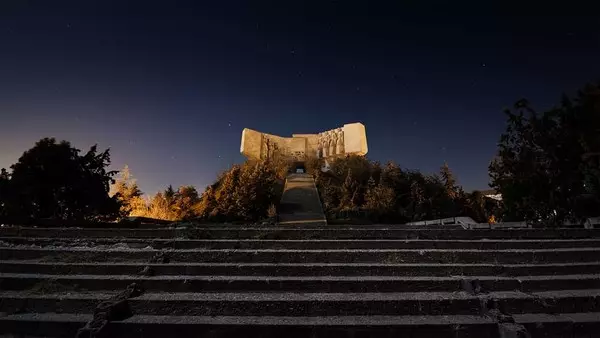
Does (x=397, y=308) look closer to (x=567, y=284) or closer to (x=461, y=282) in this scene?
(x=461, y=282)

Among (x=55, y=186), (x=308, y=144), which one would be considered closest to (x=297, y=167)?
(x=308, y=144)

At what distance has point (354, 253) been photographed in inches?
247

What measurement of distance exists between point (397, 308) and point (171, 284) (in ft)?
12.1

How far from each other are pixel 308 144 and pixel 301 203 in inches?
714

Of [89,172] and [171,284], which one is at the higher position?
[89,172]

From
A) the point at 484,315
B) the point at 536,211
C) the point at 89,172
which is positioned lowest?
the point at 484,315

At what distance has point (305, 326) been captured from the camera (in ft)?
14.4

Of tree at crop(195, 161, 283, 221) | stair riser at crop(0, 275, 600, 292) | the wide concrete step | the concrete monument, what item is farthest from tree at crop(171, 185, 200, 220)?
the wide concrete step

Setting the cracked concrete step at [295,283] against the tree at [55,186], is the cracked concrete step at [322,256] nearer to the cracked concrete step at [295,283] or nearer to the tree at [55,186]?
the cracked concrete step at [295,283]

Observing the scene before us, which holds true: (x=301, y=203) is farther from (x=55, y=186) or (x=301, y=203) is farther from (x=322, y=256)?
(x=322, y=256)

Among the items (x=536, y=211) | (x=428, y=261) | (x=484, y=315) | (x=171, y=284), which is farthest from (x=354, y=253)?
(x=536, y=211)

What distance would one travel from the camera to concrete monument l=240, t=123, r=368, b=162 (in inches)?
1409

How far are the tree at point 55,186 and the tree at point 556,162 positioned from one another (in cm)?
1629

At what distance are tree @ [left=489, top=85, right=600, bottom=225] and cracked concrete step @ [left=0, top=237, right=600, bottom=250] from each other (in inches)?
107
